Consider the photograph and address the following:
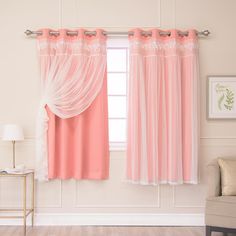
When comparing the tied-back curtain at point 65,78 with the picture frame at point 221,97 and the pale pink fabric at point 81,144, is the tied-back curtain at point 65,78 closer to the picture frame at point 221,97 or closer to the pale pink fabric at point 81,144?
the pale pink fabric at point 81,144

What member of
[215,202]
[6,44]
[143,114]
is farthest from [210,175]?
[6,44]

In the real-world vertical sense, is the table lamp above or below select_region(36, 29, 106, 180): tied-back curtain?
below

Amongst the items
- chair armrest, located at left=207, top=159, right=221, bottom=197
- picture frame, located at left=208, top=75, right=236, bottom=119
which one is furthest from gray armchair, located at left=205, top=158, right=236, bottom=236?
picture frame, located at left=208, top=75, right=236, bottom=119

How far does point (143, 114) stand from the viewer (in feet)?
14.8

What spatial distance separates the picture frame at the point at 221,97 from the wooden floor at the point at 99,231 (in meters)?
1.38

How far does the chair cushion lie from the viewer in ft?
13.2

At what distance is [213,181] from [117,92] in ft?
5.36

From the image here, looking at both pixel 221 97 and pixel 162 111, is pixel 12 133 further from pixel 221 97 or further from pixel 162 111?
pixel 221 97

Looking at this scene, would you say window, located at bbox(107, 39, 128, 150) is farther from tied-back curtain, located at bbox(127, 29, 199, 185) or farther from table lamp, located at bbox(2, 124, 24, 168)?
table lamp, located at bbox(2, 124, 24, 168)

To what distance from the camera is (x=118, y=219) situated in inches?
183

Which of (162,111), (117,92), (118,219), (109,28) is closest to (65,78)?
(117,92)

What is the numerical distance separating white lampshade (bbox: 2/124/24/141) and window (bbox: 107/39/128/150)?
3.71 ft

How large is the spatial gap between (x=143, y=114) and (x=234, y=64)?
1.29m

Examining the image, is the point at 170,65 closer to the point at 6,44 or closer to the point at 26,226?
the point at 6,44
